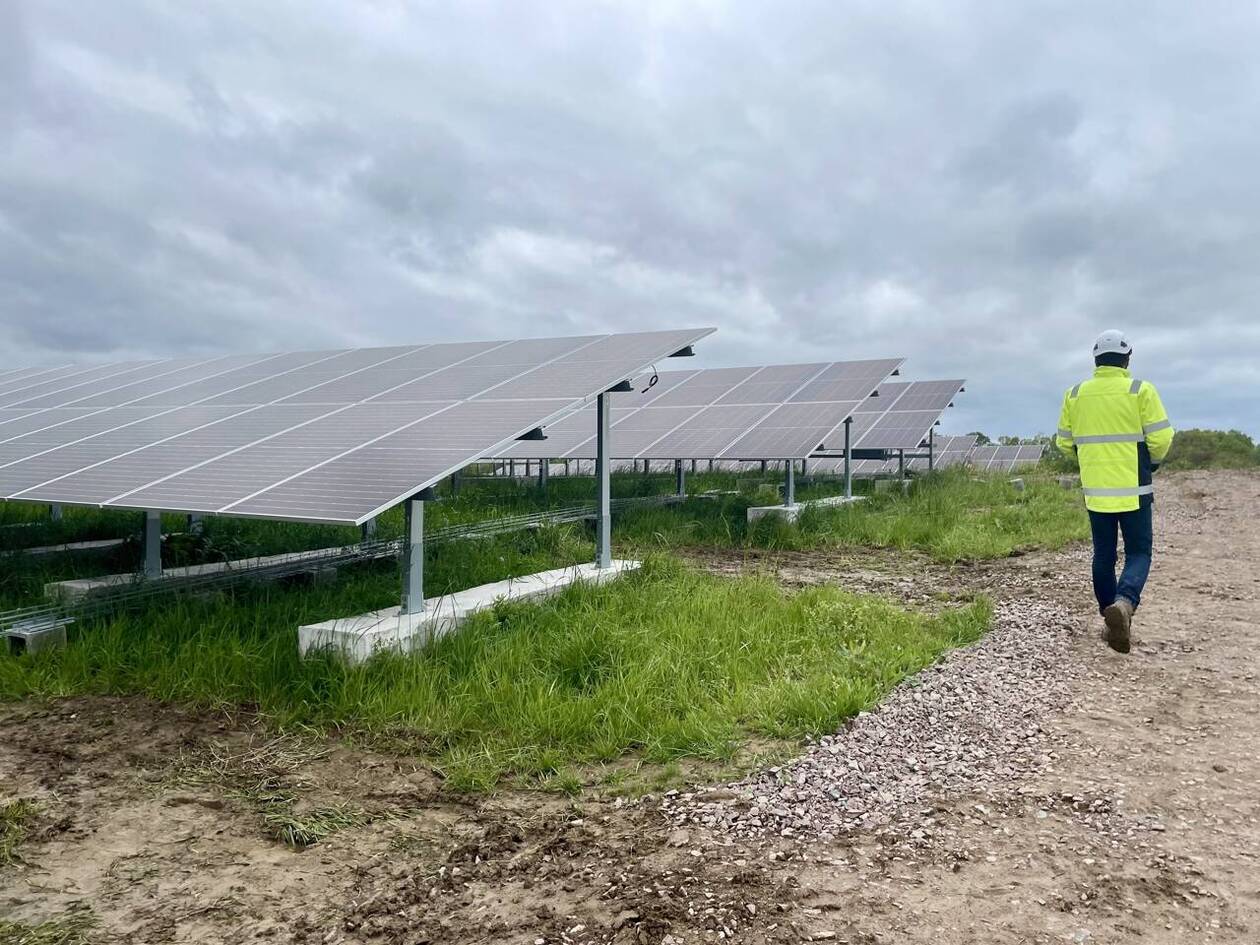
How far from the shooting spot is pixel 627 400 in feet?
69.0

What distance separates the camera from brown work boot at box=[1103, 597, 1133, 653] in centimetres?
646

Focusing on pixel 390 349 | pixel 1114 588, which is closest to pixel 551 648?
pixel 1114 588

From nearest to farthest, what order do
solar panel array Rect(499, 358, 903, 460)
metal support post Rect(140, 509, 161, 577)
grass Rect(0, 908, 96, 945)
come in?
grass Rect(0, 908, 96, 945) → metal support post Rect(140, 509, 161, 577) → solar panel array Rect(499, 358, 903, 460)

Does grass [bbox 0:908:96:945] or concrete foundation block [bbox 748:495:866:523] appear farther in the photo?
concrete foundation block [bbox 748:495:866:523]

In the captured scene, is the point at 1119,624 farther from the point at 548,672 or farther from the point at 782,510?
the point at 782,510

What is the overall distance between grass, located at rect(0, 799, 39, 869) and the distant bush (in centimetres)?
3632

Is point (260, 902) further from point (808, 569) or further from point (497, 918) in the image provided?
point (808, 569)

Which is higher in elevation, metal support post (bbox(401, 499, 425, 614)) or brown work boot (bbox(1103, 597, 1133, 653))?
metal support post (bbox(401, 499, 425, 614))

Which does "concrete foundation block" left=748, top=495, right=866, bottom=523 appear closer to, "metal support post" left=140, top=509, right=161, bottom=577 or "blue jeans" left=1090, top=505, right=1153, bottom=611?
"blue jeans" left=1090, top=505, right=1153, bottom=611

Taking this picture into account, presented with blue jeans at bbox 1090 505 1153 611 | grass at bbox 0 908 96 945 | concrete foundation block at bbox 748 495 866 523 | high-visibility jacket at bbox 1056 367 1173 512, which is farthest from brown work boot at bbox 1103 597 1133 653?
concrete foundation block at bbox 748 495 866 523

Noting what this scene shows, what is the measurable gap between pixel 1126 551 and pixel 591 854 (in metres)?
5.42

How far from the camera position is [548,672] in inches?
236

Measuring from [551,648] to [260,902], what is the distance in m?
2.95

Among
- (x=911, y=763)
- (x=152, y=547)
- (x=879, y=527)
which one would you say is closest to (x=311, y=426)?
(x=152, y=547)
